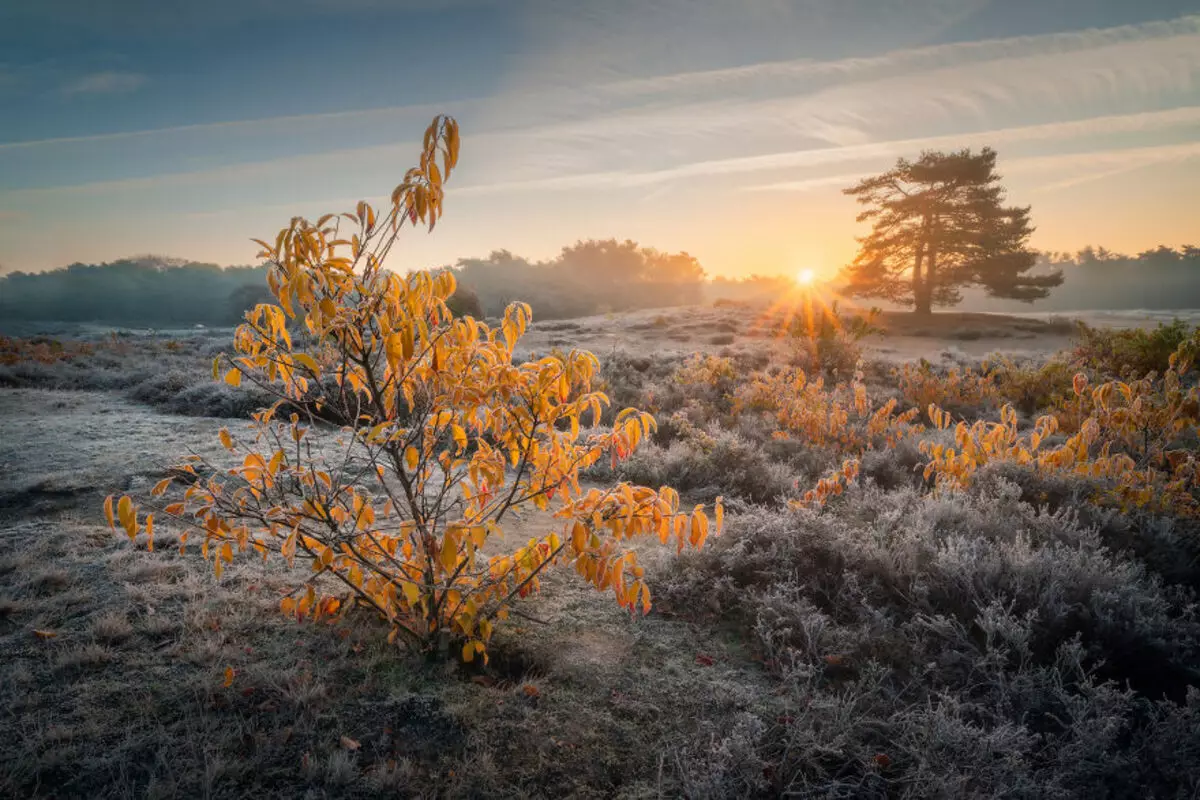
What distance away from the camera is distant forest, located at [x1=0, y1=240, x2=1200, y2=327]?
48281 millimetres

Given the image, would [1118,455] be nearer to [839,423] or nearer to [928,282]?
[839,423]

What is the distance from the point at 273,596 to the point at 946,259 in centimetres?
3746

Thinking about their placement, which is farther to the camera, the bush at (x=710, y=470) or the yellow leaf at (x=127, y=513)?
the bush at (x=710, y=470)

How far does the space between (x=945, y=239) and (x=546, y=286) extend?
132 feet

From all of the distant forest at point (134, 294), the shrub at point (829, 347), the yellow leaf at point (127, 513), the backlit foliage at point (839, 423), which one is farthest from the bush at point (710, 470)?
the distant forest at point (134, 294)

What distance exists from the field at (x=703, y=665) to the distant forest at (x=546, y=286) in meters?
28.1

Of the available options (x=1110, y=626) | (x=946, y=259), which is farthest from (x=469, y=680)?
(x=946, y=259)

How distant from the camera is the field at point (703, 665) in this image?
2.50m

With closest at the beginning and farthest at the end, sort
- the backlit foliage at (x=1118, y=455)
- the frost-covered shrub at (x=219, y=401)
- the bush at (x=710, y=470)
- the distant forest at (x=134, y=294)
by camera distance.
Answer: the backlit foliage at (x=1118, y=455), the bush at (x=710, y=470), the frost-covered shrub at (x=219, y=401), the distant forest at (x=134, y=294)

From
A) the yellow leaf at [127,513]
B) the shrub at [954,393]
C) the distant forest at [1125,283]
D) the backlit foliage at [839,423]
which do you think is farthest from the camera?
the distant forest at [1125,283]

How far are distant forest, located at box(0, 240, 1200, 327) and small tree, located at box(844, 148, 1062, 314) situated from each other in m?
18.0

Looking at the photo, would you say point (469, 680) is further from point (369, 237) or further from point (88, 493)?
point (88, 493)

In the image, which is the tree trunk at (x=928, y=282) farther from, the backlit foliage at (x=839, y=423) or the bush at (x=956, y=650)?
the bush at (x=956, y=650)

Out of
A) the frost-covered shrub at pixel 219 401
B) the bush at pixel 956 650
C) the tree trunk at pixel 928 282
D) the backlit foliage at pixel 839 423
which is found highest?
the tree trunk at pixel 928 282
